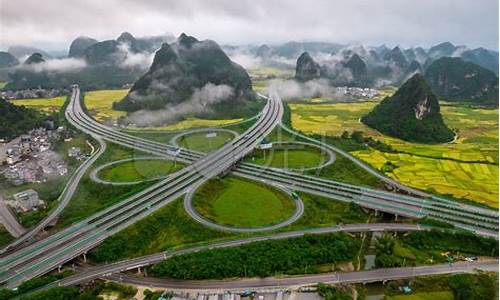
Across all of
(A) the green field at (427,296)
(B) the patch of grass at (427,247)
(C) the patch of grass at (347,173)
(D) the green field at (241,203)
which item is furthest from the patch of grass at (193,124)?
(A) the green field at (427,296)

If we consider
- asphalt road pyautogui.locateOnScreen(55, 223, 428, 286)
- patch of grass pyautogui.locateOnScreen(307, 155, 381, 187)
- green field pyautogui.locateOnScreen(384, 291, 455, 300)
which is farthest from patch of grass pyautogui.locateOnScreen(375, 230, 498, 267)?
patch of grass pyautogui.locateOnScreen(307, 155, 381, 187)

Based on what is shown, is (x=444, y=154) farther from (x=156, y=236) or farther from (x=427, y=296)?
(x=156, y=236)

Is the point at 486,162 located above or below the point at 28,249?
above

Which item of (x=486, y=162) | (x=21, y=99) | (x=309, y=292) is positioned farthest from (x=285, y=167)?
(x=21, y=99)

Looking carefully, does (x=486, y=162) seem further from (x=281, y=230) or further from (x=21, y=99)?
(x=21, y=99)

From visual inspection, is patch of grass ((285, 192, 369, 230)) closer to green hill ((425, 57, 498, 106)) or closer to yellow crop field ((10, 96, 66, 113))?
yellow crop field ((10, 96, 66, 113))

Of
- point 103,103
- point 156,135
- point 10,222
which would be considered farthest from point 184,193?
point 103,103

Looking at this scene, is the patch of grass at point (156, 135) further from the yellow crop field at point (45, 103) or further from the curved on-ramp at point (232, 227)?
the yellow crop field at point (45, 103)
